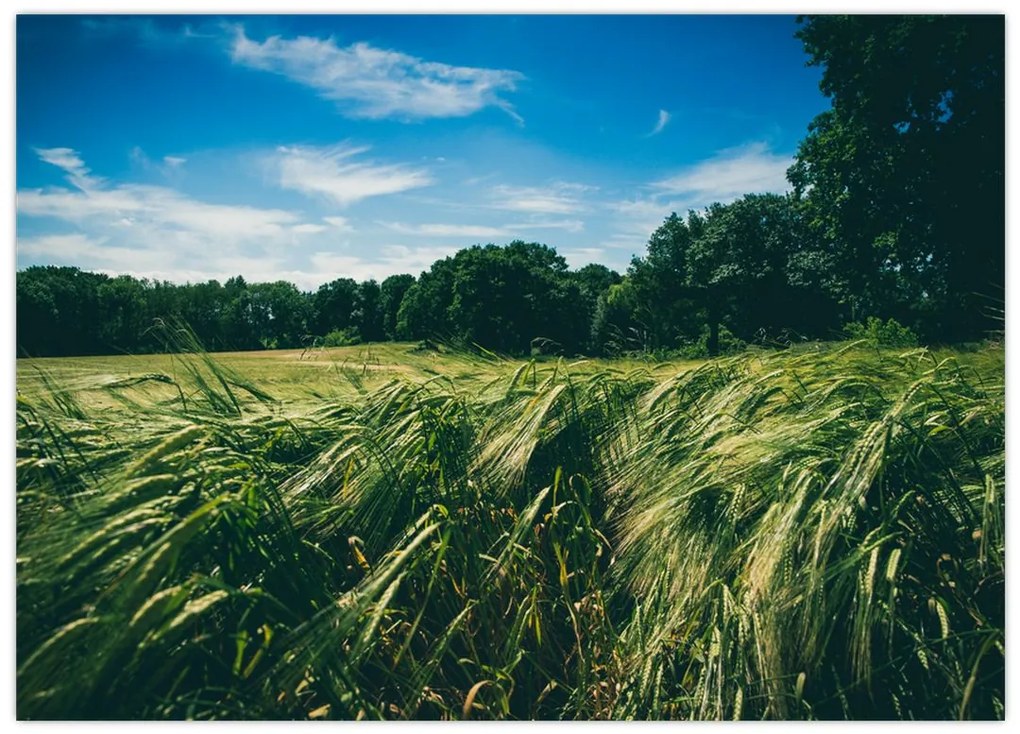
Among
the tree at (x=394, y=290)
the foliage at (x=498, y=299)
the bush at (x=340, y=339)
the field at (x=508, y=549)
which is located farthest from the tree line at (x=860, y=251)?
the tree at (x=394, y=290)

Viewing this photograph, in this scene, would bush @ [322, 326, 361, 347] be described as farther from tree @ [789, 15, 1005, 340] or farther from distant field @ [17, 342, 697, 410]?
tree @ [789, 15, 1005, 340]

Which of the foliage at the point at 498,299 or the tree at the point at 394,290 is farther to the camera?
the tree at the point at 394,290

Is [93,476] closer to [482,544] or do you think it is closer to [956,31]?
[482,544]

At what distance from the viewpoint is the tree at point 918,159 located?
442 centimetres

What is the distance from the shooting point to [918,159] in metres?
7.99

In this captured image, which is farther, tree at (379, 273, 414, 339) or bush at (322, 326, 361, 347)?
tree at (379, 273, 414, 339)

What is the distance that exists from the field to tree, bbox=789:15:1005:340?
1.83 meters

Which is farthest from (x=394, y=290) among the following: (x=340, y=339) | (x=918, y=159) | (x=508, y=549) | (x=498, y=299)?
(x=508, y=549)

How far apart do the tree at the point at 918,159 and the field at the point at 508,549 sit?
183 cm

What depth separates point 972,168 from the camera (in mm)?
6180

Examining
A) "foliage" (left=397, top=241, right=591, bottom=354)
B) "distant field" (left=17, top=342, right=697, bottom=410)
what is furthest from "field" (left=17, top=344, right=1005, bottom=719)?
Result: "foliage" (left=397, top=241, right=591, bottom=354)

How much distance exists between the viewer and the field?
56.6 inches

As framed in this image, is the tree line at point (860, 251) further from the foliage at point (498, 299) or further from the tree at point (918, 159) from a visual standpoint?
the foliage at point (498, 299)
